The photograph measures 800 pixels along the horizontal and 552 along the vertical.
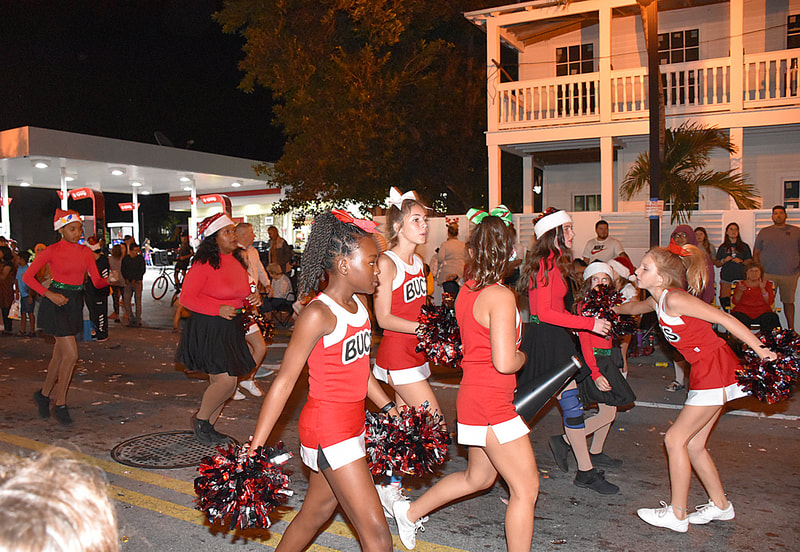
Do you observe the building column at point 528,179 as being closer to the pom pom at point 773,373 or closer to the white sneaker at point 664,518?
the pom pom at point 773,373

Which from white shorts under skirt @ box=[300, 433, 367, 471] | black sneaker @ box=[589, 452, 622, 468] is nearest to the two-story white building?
black sneaker @ box=[589, 452, 622, 468]

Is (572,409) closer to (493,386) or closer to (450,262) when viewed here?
(493,386)

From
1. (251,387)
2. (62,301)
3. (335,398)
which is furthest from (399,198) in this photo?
(251,387)

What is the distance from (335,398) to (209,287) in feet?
10.7

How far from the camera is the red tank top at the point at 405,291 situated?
4.58m

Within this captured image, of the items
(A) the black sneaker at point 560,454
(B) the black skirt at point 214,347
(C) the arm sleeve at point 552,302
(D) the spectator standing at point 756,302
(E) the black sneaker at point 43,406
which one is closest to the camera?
(C) the arm sleeve at point 552,302

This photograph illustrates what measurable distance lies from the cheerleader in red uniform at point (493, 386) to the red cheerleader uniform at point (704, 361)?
136cm

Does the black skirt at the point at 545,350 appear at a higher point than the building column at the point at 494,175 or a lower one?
lower

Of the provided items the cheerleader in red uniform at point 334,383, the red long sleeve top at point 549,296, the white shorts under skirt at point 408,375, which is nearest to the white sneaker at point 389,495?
the white shorts under skirt at point 408,375

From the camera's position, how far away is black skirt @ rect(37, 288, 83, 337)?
6.46 meters

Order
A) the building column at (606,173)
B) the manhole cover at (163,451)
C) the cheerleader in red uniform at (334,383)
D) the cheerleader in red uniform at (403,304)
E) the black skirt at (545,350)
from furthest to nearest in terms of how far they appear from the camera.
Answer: the building column at (606,173)
the manhole cover at (163,451)
the black skirt at (545,350)
the cheerleader in red uniform at (403,304)
the cheerleader in red uniform at (334,383)

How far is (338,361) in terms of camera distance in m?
2.95

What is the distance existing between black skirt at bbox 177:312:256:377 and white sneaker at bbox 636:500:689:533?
346 cm

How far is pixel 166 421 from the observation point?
678 centimetres
